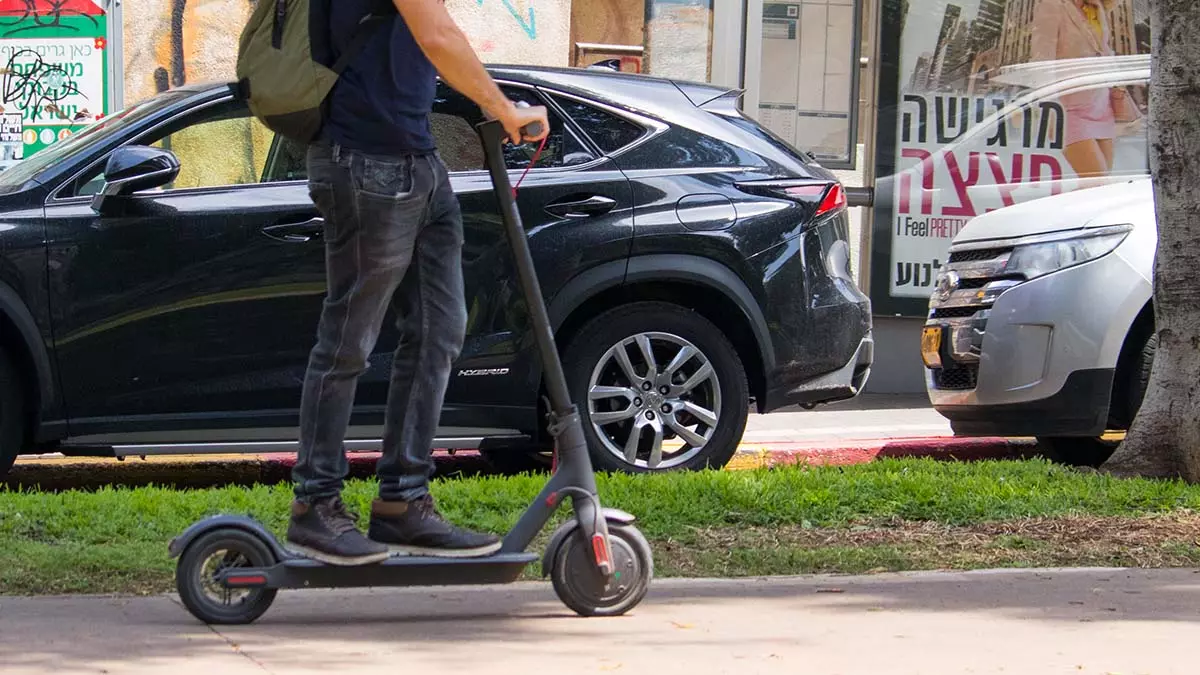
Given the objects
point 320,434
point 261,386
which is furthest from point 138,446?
point 320,434

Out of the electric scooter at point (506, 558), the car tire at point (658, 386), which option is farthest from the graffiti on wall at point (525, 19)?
the electric scooter at point (506, 558)

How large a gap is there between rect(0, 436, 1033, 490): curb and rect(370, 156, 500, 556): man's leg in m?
2.94

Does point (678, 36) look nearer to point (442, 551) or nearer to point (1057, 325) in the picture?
point (1057, 325)

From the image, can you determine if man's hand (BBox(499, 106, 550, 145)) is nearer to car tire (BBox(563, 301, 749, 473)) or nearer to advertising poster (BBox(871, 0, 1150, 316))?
car tire (BBox(563, 301, 749, 473))

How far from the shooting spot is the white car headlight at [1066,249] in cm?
766

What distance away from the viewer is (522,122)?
416cm

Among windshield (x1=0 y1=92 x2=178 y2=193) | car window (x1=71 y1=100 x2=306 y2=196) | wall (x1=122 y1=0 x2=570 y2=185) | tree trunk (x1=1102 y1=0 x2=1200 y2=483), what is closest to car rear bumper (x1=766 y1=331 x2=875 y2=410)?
tree trunk (x1=1102 y1=0 x2=1200 y2=483)

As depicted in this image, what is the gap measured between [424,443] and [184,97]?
3177 mm

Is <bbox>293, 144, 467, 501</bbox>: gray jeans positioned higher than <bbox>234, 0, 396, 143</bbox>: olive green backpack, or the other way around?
<bbox>234, 0, 396, 143</bbox>: olive green backpack

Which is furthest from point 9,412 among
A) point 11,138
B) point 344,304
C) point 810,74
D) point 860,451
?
point 810,74

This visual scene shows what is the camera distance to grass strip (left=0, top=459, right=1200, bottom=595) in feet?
16.7

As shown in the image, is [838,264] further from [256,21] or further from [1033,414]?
[256,21]

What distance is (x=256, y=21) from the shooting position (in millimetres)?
4227

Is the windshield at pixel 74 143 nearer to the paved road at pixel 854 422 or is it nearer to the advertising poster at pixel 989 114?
A: the paved road at pixel 854 422
